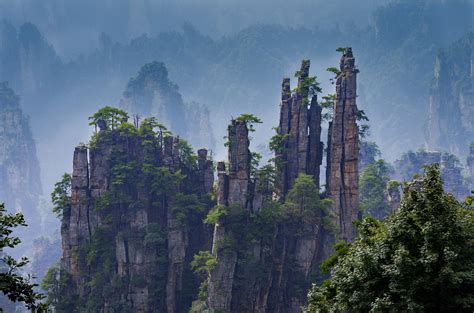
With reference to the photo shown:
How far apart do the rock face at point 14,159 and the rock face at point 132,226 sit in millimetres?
141320

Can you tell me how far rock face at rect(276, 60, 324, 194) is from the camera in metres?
54.2

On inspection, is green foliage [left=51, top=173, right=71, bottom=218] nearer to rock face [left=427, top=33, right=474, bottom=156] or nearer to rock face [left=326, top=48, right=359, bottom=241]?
rock face [left=326, top=48, right=359, bottom=241]

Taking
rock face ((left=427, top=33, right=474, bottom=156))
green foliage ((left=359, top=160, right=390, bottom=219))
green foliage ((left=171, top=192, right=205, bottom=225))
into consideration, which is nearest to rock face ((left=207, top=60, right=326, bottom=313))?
green foliage ((left=171, top=192, right=205, bottom=225))

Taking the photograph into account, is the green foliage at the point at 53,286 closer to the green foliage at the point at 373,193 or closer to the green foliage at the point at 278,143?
the green foliage at the point at 278,143

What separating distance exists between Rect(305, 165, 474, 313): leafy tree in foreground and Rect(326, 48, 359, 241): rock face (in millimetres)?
32011

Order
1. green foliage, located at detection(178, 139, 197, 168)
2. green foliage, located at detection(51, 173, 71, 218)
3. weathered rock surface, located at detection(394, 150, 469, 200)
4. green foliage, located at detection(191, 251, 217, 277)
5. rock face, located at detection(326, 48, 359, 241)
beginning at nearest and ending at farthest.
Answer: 1. green foliage, located at detection(191, 251, 217, 277)
2. rock face, located at detection(326, 48, 359, 241)
3. green foliage, located at detection(51, 173, 71, 218)
4. green foliage, located at detection(178, 139, 197, 168)
5. weathered rock surface, located at detection(394, 150, 469, 200)

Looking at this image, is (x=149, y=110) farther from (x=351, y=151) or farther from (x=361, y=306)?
(x=361, y=306)

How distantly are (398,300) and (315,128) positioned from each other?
37443 millimetres

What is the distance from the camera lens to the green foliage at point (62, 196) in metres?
54.6

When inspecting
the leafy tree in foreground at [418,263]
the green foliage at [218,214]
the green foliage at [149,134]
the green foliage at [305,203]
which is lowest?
the leafy tree in foreground at [418,263]

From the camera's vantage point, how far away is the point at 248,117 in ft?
172

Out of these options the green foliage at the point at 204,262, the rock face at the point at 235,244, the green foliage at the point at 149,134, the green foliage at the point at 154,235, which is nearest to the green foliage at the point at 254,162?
the rock face at the point at 235,244

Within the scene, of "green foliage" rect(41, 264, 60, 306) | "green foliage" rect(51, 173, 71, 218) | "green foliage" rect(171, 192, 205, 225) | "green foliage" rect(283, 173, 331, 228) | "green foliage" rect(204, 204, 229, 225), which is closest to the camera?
"green foliage" rect(204, 204, 229, 225)

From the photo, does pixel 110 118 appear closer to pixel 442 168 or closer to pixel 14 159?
pixel 442 168
